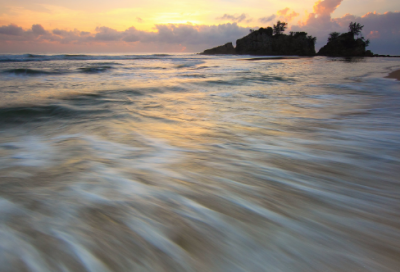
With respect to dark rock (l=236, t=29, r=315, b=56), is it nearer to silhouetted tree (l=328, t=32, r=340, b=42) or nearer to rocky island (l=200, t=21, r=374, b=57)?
rocky island (l=200, t=21, r=374, b=57)

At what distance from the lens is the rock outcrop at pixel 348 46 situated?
2446 inches

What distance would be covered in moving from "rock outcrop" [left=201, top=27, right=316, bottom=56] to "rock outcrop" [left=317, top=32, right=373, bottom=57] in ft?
30.6

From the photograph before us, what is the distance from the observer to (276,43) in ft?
255

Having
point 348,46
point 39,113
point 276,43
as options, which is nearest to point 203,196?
point 39,113

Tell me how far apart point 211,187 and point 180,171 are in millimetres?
380

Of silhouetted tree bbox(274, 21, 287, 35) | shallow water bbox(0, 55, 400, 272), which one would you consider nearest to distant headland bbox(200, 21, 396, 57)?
silhouetted tree bbox(274, 21, 287, 35)

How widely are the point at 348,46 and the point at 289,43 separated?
734 inches

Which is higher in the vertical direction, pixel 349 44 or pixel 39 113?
pixel 349 44

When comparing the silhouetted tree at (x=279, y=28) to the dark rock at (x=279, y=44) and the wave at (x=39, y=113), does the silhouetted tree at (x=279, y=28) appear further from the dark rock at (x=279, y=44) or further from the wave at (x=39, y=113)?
the wave at (x=39, y=113)

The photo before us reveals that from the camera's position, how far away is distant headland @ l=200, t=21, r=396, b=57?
2554 inches

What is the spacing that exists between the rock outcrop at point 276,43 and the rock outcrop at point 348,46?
932 centimetres

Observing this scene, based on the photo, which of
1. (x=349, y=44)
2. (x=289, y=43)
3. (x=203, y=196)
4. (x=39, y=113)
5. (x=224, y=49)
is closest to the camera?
(x=203, y=196)

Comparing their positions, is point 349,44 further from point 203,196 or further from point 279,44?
point 203,196

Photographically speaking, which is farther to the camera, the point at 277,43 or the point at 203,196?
the point at 277,43
